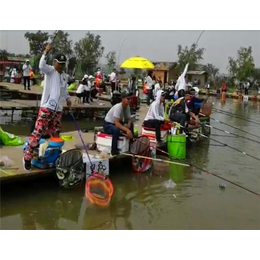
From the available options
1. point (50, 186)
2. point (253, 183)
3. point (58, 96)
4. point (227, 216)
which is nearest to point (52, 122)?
point (58, 96)

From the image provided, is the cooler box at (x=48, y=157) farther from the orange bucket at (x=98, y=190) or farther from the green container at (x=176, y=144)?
the green container at (x=176, y=144)

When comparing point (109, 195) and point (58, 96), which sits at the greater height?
point (58, 96)

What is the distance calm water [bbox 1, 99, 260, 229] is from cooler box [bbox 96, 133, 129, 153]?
1.55ft

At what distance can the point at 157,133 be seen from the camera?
778 centimetres

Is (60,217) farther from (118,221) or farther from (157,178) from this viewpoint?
(157,178)

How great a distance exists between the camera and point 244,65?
39125 mm

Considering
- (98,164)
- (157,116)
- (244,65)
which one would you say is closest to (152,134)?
(157,116)

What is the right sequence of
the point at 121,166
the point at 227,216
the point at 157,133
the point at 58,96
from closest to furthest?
1. the point at 227,216
2. the point at 58,96
3. the point at 121,166
4. the point at 157,133

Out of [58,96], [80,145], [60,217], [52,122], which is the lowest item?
[60,217]

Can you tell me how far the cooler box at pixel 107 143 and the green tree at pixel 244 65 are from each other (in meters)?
34.6

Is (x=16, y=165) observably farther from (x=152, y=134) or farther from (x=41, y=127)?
(x=152, y=134)

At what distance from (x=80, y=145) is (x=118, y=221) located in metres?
2.63

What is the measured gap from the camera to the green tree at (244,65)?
127 ft

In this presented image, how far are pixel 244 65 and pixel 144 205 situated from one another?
120 feet
